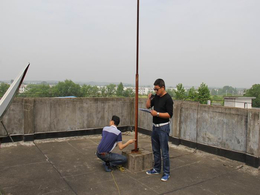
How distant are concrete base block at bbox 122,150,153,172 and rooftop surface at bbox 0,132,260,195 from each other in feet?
0.44

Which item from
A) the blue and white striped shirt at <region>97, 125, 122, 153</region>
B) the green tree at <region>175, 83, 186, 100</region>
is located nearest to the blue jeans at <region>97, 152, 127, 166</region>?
the blue and white striped shirt at <region>97, 125, 122, 153</region>

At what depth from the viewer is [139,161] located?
5.02 meters

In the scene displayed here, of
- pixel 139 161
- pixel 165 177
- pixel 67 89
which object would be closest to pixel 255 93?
pixel 67 89

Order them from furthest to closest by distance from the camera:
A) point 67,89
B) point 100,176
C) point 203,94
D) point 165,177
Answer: point 67,89 → point 203,94 → point 100,176 → point 165,177

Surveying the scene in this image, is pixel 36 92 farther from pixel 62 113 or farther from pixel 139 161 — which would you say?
pixel 139 161

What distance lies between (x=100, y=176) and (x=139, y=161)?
0.94m

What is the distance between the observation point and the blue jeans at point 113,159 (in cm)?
493

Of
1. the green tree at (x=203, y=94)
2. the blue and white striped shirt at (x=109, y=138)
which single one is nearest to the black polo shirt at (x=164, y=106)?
the blue and white striped shirt at (x=109, y=138)

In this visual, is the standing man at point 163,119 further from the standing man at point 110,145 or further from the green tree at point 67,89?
the green tree at point 67,89

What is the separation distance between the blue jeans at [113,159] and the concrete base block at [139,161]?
14cm

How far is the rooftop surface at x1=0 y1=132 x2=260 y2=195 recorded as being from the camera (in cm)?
408

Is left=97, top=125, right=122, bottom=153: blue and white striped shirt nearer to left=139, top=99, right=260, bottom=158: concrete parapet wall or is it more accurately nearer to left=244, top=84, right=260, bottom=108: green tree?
left=139, top=99, right=260, bottom=158: concrete parapet wall

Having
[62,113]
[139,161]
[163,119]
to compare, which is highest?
[163,119]

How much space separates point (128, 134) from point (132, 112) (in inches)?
39.4
